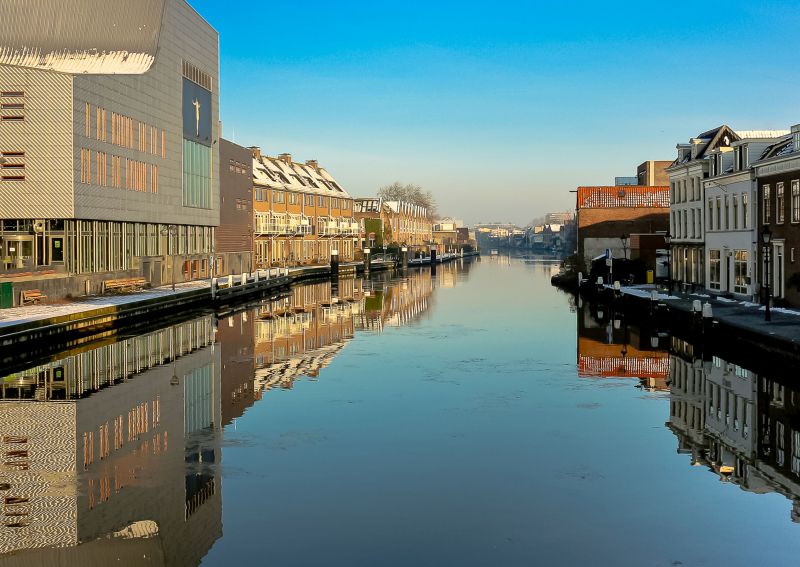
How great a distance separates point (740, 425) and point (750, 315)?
61.0 feet

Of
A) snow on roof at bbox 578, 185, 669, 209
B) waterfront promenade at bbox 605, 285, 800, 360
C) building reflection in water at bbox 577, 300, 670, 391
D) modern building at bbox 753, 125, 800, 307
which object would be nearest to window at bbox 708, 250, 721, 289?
waterfront promenade at bbox 605, 285, 800, 360

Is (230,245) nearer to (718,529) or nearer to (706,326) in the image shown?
(706,326)

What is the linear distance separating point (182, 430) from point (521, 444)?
749 centimetres

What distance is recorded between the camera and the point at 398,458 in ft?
56.4

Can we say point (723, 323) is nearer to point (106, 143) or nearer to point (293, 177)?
point (106, 143)

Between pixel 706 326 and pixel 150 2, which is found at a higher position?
pixel 150 2

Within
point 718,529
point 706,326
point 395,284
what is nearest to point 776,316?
point 706,326

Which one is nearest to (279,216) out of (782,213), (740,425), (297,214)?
(297,214)

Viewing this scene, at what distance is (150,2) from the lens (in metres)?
63.4

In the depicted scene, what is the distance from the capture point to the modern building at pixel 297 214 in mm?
102312

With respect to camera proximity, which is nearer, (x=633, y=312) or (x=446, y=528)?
(x=446, y=528)

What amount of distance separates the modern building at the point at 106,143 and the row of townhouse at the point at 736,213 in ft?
118

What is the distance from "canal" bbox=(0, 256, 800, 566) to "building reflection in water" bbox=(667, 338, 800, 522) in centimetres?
9

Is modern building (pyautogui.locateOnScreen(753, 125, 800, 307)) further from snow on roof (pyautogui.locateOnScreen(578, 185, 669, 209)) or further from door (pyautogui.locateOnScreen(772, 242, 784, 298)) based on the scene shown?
snow on roof (pyautogui.locateOnScreen(578, 185, 669, 209))
